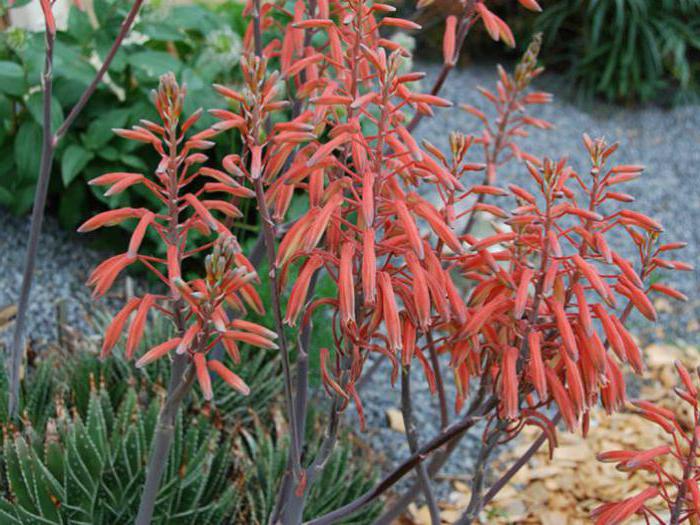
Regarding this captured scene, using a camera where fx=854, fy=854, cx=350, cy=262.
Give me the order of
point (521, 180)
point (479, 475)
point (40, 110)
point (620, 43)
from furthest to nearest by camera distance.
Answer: point (620, 43) < point (521, 180) < point (40, 110) < point (479, 475)

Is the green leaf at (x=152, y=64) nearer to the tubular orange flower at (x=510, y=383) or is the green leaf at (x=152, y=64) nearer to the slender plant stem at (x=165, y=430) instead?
the slender plant stem at (x=165, y=430)

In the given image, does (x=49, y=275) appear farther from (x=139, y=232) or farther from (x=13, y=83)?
(x=139, y=232)

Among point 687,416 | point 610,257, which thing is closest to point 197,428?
point 610,257

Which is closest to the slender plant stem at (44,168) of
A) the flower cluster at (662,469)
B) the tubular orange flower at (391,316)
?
the tubular orange flower at (391,316)

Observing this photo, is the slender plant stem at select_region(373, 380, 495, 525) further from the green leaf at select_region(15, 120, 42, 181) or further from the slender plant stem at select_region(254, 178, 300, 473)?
the green leaf at select_region(15, 120, 42, 181)

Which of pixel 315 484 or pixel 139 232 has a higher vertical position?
pixel 139 232

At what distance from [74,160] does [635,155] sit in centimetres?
433

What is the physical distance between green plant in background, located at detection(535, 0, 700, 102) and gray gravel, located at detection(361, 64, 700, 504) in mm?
202

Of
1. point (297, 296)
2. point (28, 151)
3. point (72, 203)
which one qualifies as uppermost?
point (297, 296)

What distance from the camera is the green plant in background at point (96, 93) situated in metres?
3.23

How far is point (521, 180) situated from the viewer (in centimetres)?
561

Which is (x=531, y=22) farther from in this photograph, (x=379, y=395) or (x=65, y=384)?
(x=65, y=384)

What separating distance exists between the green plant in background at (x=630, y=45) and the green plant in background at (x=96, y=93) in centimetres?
427

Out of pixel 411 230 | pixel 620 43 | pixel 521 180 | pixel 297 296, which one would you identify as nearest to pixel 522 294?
pixel 411 230
